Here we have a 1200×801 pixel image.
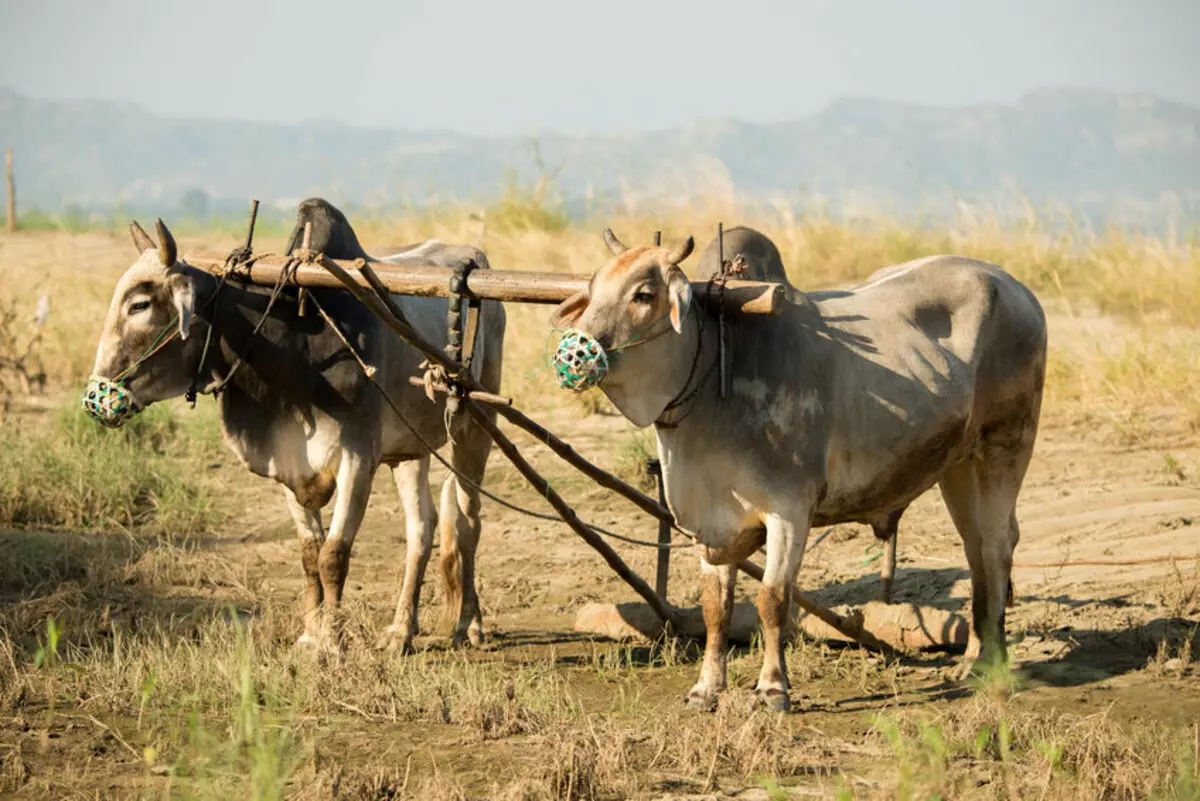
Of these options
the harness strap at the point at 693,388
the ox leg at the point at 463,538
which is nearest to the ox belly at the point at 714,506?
the harness strap at the point at 693,388

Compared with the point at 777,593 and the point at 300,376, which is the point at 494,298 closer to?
the point at 300,376

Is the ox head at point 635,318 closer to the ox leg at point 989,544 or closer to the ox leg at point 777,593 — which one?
the ox leg at point 777,593

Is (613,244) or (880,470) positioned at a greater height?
(613,244)

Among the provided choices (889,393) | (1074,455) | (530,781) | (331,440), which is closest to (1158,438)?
(1074,455)

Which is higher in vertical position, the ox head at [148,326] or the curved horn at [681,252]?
the curved horn at [681,252]

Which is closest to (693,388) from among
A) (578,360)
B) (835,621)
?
(578,360)

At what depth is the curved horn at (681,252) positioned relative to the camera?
19.0 ft

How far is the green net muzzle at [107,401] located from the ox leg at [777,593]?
2695mm

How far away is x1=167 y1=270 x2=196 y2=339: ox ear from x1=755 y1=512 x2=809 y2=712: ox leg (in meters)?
2.57

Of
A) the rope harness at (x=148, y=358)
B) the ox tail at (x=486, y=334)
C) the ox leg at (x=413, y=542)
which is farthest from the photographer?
the ox tail at (x=486, y=334)

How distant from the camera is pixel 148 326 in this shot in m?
6.80

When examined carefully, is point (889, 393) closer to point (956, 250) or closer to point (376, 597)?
point (376, 597)

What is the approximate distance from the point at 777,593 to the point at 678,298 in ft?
4.30

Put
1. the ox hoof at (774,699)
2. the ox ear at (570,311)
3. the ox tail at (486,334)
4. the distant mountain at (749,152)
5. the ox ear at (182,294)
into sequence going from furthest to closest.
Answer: the distant mountain at (749,152) → the ox tail at (486,334) → the ox ear at (182,294) → the ox hoof at (774,699) → the ox ear at (570,311)
